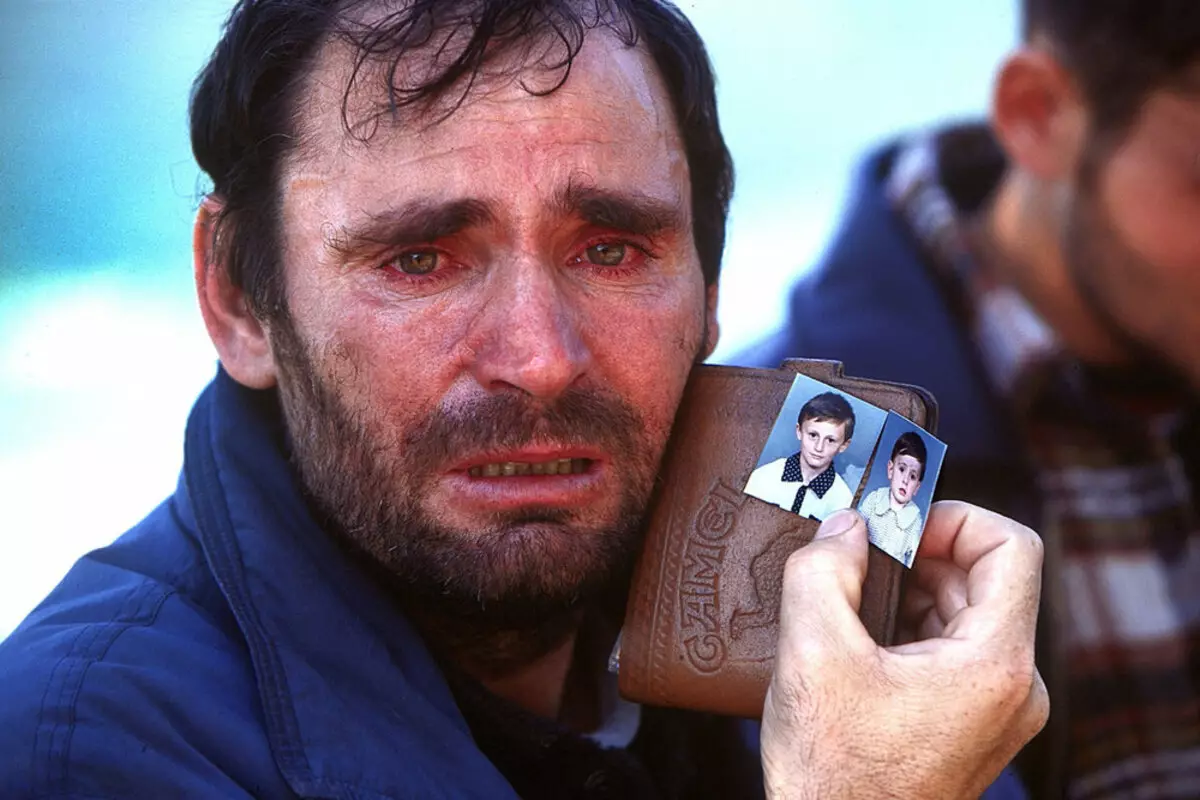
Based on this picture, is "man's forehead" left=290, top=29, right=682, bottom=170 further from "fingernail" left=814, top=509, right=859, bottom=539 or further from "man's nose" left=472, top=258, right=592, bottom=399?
"fingernail" left=814, top=509, right=859, bottom=539

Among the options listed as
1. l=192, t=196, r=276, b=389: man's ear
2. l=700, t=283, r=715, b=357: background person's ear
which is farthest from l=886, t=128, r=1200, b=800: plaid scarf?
l=192, t=196, r=276, b=389: man's ear

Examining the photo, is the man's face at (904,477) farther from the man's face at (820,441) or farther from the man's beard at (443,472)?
the man's beard at (443,472)

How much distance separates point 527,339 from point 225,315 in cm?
80

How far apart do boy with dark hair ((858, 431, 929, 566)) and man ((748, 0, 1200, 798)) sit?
1227 mm

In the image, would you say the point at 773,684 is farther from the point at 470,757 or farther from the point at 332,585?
the point at 332,585

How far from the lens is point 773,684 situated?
1840mm

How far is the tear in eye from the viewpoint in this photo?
7.14 feet

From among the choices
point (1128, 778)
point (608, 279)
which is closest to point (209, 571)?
point (608, 279)

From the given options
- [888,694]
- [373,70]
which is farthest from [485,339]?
[888,694]

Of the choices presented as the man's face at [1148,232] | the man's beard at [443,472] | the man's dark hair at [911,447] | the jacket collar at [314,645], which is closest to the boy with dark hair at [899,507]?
the man's dark hair at [911,447]

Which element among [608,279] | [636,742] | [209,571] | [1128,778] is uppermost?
[608,279]

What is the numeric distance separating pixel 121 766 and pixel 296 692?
0.30 m

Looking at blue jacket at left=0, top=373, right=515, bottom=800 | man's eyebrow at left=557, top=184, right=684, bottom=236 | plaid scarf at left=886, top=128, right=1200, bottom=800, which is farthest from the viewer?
plaid scarf at left=886, top=128, right=1200, bottom=800

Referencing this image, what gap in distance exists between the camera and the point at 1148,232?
3080 mm
